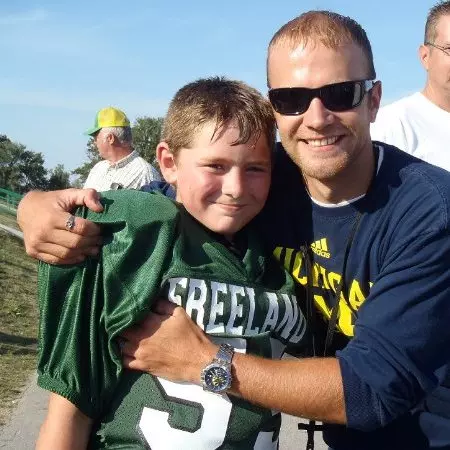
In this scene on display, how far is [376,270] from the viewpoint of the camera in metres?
2.26

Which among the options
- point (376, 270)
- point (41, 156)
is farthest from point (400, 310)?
point (41, 156)

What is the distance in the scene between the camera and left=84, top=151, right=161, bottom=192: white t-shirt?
24.2 ft

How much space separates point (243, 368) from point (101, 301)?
1.53ft

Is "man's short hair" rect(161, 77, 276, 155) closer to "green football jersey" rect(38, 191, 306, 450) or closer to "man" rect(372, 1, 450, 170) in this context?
"green football jersey" rect(38, 191, 306, 450)

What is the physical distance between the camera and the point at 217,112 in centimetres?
235

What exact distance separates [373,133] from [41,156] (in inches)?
2876

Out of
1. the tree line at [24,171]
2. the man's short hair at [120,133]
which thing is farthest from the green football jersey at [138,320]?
the tree line at [24,171]

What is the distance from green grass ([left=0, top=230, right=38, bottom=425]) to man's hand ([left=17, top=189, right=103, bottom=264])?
3040 millimetres

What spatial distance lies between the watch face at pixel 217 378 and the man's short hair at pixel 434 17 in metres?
2.96

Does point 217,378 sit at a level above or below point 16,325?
above

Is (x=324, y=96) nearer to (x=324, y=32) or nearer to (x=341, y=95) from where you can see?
(x=341, y=95)

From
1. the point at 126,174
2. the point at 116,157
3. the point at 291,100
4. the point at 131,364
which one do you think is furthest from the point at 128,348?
the point at 116,157

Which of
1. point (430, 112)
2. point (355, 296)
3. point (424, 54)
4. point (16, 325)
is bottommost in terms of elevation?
point (16, 325)

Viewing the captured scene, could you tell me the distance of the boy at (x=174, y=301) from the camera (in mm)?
2129
